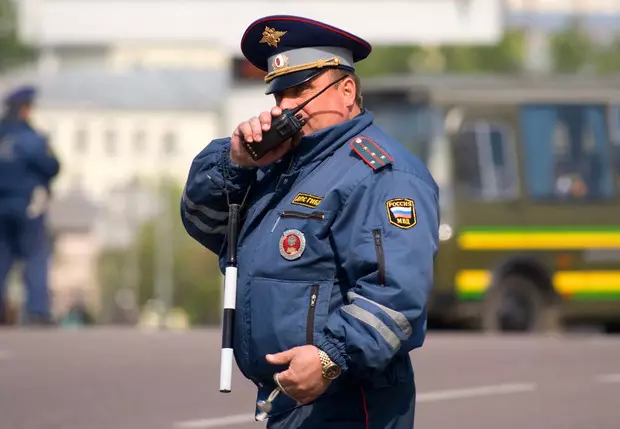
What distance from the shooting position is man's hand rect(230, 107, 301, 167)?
4824mm

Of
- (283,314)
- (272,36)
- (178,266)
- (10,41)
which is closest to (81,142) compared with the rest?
(10,41)

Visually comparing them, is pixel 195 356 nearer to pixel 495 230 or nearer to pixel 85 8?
pixel 495 230

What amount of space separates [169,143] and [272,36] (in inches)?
5114

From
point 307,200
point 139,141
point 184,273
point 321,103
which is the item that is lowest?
point 184,273

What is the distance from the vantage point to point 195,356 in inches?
525

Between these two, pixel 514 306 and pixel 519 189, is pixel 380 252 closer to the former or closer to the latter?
pixel 514 306

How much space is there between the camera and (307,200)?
4.78 metres

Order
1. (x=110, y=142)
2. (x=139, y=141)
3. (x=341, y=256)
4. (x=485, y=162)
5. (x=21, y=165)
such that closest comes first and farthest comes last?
(x=341, y=256)
(x=21, y=165)
(x=485, y=162)
(x=139, y=141)
(x=110, y=142)

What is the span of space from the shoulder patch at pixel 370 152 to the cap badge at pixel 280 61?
32 centimetres

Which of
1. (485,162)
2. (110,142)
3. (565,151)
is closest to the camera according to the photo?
(485,162)

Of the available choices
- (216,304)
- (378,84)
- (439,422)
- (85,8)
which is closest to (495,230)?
(378,84)

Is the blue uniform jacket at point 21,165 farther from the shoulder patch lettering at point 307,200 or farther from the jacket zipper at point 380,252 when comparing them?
the jacket zipper at point 380,252

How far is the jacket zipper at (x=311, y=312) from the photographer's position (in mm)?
4648

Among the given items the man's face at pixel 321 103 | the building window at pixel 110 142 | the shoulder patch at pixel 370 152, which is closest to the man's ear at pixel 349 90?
the man's face at pixel 321 103
